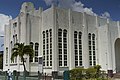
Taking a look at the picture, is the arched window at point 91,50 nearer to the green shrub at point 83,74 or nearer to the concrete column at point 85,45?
the concrete column at point 85,45

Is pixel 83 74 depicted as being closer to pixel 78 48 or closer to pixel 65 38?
pixel 65 38

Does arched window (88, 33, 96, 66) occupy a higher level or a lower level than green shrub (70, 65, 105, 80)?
higher

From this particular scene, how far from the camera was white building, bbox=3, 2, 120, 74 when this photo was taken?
39.0m

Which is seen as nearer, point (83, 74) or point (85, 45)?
point (83, 74)

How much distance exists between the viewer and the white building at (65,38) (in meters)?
39.0

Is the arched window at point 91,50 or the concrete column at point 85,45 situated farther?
the arched window at point 91,50

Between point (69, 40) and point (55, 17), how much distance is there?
495cm

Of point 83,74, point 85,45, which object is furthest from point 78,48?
point 83,74

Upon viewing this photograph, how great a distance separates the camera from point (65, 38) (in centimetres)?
4034

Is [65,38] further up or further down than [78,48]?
further up

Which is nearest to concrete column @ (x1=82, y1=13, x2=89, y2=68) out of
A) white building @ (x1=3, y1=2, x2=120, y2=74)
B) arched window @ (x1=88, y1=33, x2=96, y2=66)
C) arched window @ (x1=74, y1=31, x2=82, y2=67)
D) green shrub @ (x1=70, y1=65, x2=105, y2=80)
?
white building @ (x1=3, y1=2, x2=120, y2=74)

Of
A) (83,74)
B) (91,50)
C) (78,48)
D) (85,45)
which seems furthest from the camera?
(91,50)

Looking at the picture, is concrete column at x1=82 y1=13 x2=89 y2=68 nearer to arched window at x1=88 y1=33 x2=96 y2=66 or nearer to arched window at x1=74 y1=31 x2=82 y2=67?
arched window at x1=74 y1=31 x2=82 y2=67

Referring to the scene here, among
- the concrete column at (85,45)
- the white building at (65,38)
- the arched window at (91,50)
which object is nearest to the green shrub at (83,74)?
the white building at (65,38)
